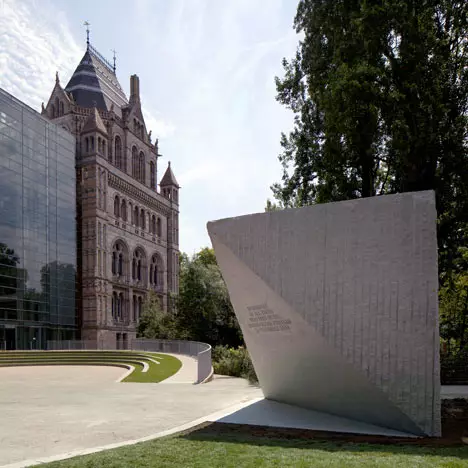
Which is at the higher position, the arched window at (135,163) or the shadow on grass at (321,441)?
the arched window at (135,163)

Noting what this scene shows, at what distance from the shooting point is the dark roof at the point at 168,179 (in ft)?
204

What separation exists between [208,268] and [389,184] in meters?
23.0

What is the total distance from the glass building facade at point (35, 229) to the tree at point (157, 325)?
6953mm

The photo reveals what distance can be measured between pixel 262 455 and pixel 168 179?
5700 centimetres

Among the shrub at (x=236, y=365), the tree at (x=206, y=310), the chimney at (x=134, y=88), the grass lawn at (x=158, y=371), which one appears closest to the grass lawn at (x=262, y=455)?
the grass lawn at (x=158, y=371)

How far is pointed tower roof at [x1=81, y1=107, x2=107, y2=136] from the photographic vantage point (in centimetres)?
4925

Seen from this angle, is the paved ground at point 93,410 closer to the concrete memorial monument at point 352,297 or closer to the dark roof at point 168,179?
the concrete memorial monument at point 352,297

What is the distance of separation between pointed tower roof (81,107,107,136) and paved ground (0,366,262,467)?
33001 millimetres

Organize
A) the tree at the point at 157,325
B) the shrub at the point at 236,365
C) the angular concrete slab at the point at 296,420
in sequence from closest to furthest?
the angular concrete slab at the point at 296,420, the shrub at the point at 236,365, the tree at the point at 157,325

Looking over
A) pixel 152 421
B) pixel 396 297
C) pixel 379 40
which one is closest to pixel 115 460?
pixel 152 421

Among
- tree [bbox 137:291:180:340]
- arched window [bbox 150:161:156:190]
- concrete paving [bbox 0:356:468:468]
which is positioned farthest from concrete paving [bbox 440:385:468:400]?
arched window [bbox 150:161:156:190]

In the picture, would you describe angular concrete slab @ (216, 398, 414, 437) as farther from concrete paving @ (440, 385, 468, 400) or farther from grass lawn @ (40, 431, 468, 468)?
concrete paving @ (440, 385, 468, 400)

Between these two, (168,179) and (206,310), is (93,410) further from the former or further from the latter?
(168,179)

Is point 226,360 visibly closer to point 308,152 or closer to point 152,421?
point 308,152
